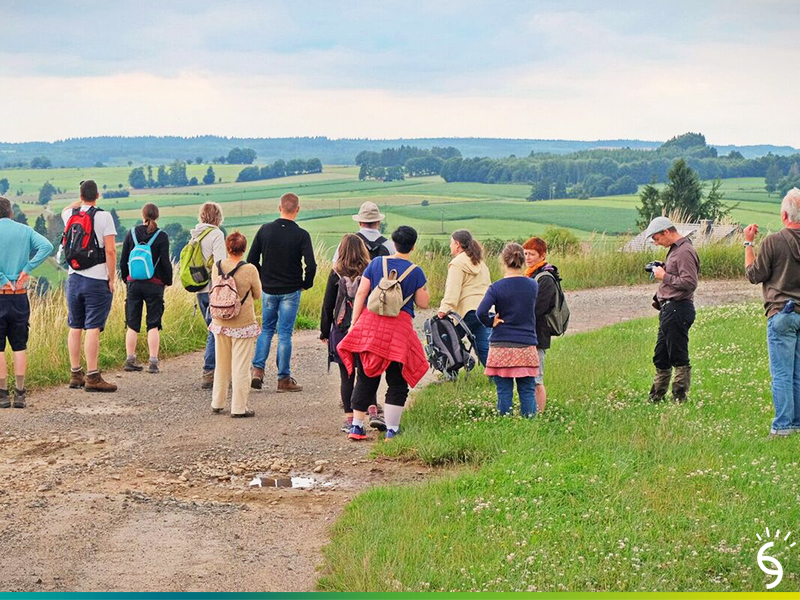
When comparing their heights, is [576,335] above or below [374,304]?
below

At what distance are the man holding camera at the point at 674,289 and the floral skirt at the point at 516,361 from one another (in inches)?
54.0

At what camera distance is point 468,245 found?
38.3 feet

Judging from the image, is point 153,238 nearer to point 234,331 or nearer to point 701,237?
point 234,331

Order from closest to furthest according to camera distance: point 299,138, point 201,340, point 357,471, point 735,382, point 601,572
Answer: point 601,572 → point 357,471 → point 735,382 → point 201,340 → point 299,138

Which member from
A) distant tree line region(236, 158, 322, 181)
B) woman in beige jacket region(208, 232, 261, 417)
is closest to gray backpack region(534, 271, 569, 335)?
woman in beige jacket region(208, 232, 261, 417)

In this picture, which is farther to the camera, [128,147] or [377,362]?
[128,147]

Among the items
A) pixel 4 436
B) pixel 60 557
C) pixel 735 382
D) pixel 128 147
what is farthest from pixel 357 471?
pixel 128 147

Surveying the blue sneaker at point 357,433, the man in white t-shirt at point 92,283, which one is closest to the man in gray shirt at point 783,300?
the blue sneaker at point 357,433

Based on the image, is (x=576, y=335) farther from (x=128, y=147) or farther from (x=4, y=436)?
(x=128, y=147)

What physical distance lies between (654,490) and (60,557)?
3883 millimetres

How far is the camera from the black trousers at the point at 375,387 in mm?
9875

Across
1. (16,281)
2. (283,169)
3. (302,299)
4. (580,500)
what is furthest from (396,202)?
(580,500)

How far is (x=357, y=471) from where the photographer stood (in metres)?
9.04

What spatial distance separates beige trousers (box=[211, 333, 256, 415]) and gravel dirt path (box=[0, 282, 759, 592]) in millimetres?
178
